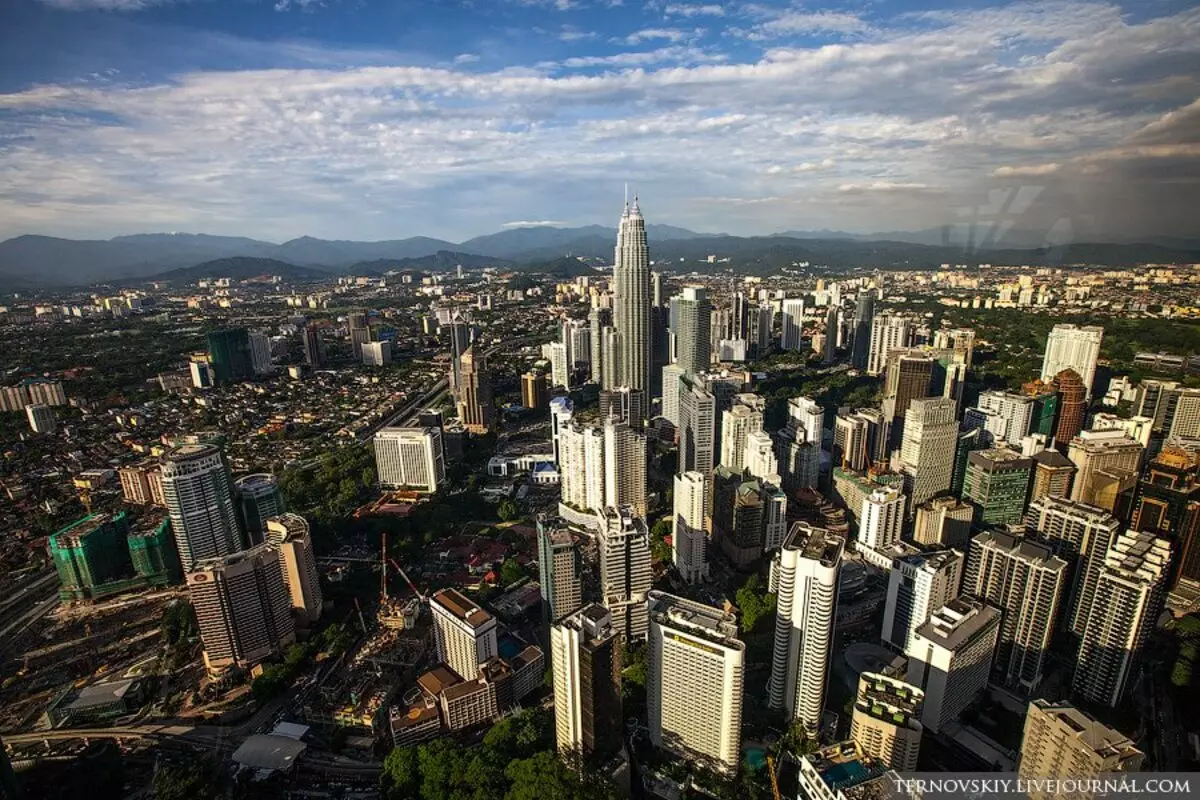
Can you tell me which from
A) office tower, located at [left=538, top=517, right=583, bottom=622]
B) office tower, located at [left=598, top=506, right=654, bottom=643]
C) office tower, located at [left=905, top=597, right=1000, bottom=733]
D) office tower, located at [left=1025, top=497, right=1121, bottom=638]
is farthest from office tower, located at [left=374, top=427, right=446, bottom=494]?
office tower, located at [left=1025, top=497, right=1121, bottom=638]

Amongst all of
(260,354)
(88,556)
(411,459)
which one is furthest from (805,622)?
(260,354)

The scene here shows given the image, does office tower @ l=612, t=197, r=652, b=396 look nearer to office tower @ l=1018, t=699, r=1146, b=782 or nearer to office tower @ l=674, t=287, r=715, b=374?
office tower @ l=674, t=287, r=715, b=374

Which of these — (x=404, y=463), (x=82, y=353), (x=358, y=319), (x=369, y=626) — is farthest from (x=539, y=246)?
(x=369, y=626)

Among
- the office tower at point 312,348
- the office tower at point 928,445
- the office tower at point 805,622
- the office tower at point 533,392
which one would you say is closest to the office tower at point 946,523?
the office tower at point 928,445

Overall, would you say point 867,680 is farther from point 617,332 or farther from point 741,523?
point 617,332

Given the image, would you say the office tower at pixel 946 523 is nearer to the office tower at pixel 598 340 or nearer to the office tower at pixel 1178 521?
the office tower at pixel 1178 521

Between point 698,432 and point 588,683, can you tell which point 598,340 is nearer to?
point 698,432
